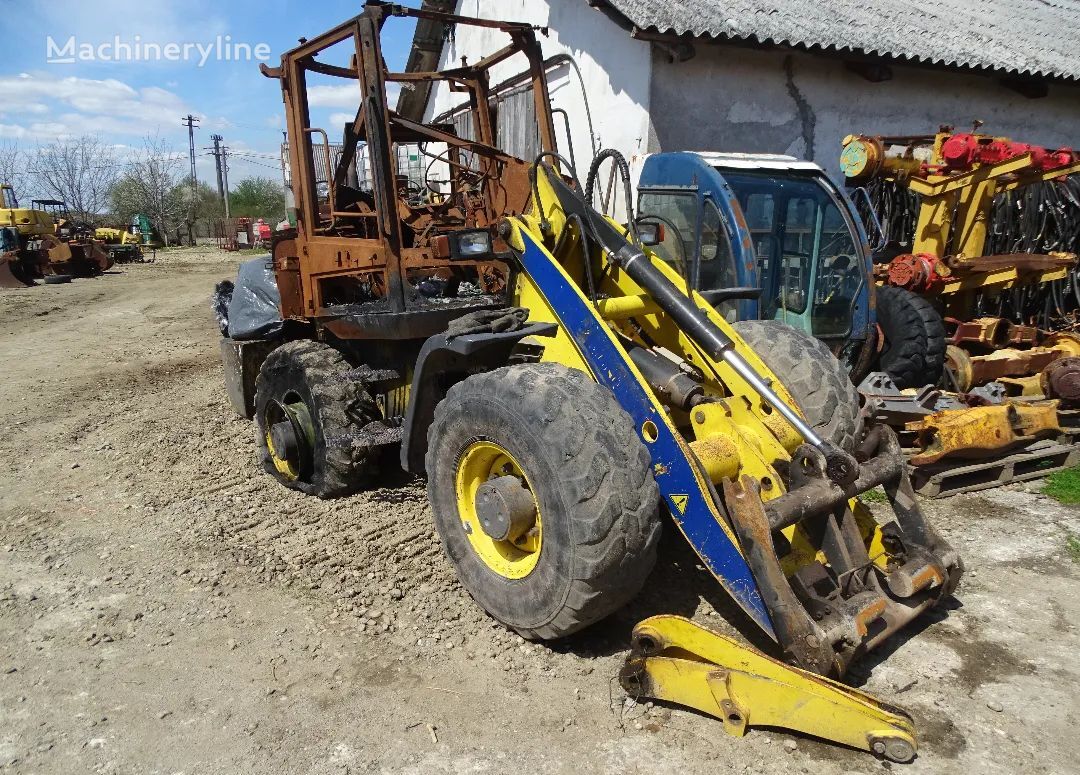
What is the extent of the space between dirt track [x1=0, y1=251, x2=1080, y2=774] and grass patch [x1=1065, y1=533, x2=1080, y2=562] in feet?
0.16

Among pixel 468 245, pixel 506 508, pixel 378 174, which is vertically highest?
pixel 378 174

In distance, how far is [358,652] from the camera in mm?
3080

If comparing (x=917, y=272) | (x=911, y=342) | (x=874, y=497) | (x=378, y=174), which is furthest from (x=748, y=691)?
(x=917, y=272)

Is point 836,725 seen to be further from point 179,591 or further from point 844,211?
point 844,211

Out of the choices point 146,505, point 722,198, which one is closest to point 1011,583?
point 722,198

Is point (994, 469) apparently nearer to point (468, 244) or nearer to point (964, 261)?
point (964, 261)

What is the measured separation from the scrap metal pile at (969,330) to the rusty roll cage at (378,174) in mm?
3016

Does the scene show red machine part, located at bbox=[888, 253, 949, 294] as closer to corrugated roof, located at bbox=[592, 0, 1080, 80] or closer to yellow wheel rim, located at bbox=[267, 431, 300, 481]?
corrugated roof, located at bbox=[592, 0, 1080, 80]

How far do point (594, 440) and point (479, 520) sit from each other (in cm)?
71

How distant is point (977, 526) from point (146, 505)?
4.98m

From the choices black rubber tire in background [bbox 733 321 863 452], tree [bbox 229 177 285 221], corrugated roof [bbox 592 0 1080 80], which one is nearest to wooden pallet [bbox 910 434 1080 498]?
black rubber tire in background [bbox 733 321 863 452]

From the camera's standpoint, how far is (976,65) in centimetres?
863

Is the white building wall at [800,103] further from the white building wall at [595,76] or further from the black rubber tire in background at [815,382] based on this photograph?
the black rubber tire in background at [815,382]

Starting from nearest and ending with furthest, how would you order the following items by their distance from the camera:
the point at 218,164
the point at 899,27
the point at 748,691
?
the point at 748,691 → the point at 899,27 → the point at 218,164
